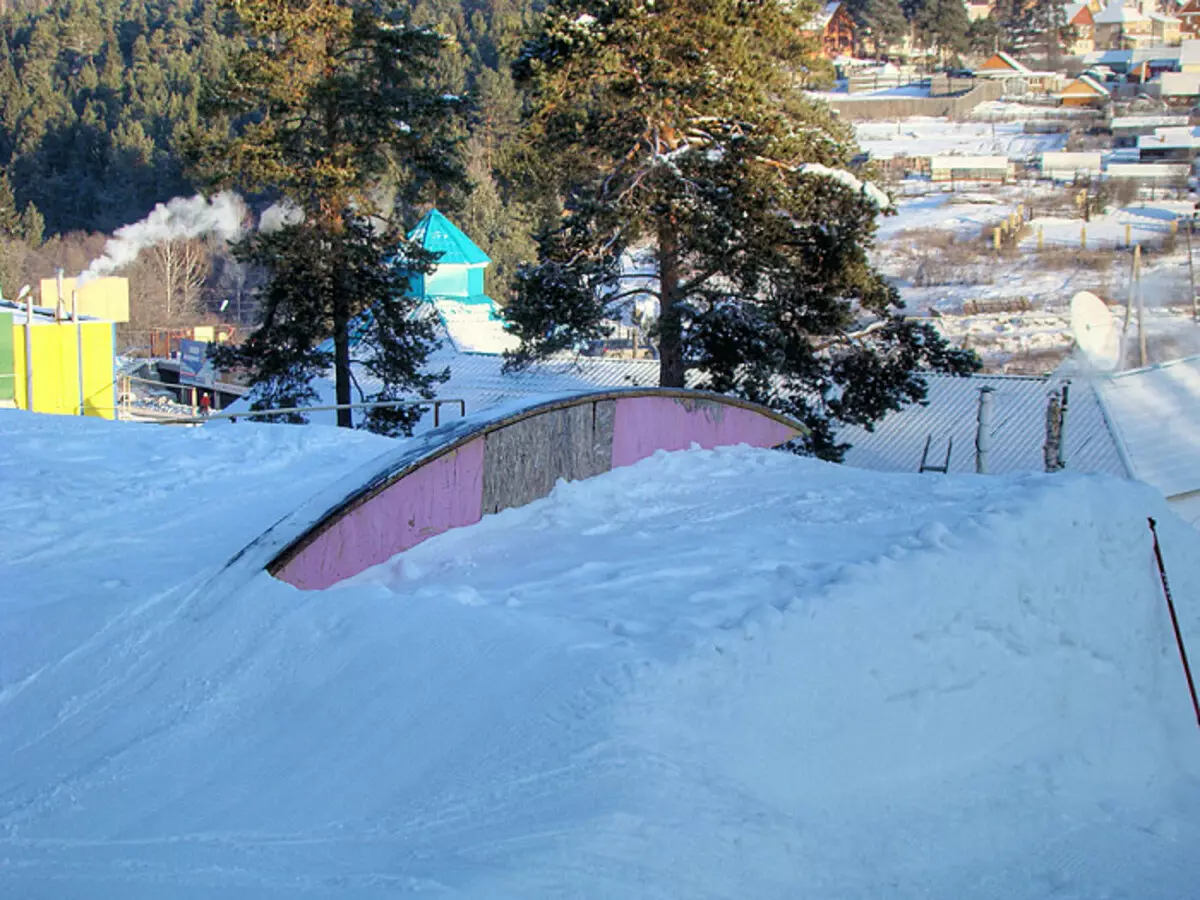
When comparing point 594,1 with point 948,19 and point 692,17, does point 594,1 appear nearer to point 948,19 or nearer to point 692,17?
point 692,17

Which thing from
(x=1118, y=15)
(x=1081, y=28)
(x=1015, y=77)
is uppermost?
(x=1118, y=15)

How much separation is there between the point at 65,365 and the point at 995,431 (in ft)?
51.9

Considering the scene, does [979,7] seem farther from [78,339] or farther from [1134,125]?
[78,339]

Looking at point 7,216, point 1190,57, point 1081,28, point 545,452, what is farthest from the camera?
point 1081,28

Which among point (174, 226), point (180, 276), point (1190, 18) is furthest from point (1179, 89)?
point (180, 276)

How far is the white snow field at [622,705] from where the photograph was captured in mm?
3945

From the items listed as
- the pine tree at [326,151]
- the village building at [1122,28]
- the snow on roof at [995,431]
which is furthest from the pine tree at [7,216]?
the village building at [1122,28]

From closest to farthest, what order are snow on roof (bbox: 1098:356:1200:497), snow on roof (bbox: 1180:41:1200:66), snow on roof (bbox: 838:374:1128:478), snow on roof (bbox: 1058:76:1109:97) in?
snow on roof (bbox: 1098:356:1200:497)
snow on roof (bbox: 838:374:1128:478)
snow on roof (bbox: 1058:76:1109:97)
snow on roof (bbox: 1180:41:1200:66)

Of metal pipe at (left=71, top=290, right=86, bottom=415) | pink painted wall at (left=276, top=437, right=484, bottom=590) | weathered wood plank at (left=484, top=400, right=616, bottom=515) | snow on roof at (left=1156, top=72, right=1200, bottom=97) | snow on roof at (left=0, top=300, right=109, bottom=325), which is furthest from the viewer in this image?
snow on roof at (left=1156, top=72, right=1200, bottom=97)

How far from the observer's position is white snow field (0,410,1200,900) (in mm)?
3945

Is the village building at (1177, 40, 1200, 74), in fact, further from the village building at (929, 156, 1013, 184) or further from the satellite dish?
the satellite dish

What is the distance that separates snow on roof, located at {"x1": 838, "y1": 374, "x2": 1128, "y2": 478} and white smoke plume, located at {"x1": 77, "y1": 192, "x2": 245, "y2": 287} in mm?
45116

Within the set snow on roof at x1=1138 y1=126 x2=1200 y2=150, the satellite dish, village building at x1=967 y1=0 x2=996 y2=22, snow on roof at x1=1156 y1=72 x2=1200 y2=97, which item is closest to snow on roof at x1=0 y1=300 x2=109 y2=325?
the satellite dish

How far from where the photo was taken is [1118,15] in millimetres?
118125
